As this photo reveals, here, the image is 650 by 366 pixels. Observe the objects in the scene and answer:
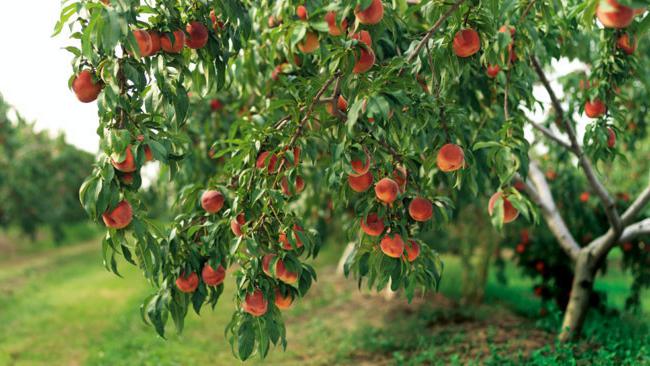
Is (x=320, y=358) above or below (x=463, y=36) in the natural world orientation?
below

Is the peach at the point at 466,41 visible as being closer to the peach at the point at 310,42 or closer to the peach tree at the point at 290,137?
the peach tree at the point at 290,137

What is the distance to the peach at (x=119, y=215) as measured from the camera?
2156 mm

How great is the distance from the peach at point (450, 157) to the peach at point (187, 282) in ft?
3.87

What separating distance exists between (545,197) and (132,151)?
388 centimetres

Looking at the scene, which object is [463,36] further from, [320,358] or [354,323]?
[354,323]

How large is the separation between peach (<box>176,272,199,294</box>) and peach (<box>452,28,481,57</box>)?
1483 mm

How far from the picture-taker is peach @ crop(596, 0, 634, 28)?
1703 millimetres

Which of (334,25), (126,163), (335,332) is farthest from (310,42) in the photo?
(335,332)

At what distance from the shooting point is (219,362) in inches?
227

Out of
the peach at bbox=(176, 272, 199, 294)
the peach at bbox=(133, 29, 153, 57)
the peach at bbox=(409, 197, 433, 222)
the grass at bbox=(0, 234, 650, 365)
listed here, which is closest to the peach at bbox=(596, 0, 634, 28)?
the peach at bbox=(409, 197, 433, 222)

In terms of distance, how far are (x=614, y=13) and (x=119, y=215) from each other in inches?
67.4

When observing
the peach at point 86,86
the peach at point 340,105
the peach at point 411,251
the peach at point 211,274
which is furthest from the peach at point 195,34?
the peach at point 411,251

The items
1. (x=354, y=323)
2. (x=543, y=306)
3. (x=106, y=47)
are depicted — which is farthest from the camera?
(x=354, y=323)

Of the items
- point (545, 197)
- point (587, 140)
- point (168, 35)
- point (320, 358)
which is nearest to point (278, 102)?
point (168, 35)
